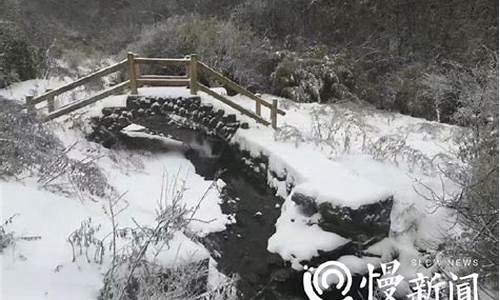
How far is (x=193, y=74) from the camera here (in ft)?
32.4

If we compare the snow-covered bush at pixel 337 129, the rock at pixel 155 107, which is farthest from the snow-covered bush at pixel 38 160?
the snow-covered bush at pixel 337 129

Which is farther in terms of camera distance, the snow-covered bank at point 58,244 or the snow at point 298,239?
the snow at point 298,239

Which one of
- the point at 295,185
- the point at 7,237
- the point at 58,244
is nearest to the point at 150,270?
the point at 58,244

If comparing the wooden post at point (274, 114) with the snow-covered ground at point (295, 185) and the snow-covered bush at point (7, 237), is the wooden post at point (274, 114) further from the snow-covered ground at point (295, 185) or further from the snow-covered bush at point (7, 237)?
the snow-covered bush at point (7, 237)

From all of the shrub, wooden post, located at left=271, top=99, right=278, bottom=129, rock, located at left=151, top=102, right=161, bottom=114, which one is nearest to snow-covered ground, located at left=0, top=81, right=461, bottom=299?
wooden post, located at left=271, top=99, right=278, bottom=129

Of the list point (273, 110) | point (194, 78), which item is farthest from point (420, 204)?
point (194, 78)

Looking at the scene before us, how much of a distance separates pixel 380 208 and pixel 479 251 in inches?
66.4

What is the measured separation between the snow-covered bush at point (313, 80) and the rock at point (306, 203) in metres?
5.58

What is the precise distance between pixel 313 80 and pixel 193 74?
12.2 ft

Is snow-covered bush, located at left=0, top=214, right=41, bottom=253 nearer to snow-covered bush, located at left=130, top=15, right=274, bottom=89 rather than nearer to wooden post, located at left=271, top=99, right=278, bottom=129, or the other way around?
wooden post, located at left=271, top=99, right=278, bottom=129

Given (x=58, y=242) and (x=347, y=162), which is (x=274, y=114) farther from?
(x=58, y=242)

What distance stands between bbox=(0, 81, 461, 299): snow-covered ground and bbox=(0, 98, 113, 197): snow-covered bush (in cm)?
41

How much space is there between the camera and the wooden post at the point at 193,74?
9.72 m

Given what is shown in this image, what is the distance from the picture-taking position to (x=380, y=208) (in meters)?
6.57
